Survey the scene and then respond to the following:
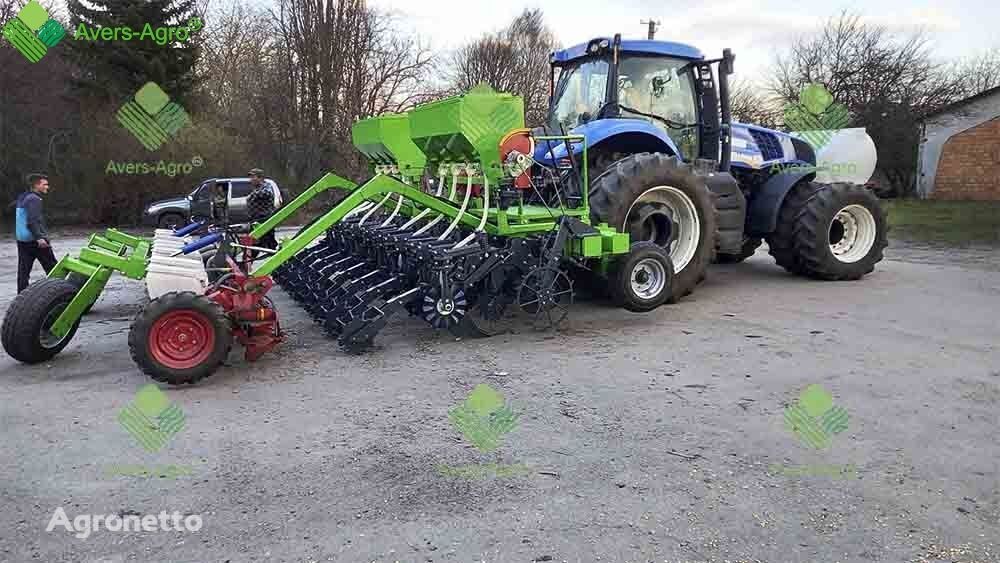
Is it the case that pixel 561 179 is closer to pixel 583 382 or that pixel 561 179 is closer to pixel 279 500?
pixel 583 382

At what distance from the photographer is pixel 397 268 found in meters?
6.06

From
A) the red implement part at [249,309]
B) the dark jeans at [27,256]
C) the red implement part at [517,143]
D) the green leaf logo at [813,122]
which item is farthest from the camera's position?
the green leaf logo at [813,122]

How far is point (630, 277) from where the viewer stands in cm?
668

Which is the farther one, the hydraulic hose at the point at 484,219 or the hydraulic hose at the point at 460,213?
the hydraulic hose at the point at 460,213

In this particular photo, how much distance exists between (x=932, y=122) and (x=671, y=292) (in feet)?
61.8

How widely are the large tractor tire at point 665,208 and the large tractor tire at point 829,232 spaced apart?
1.37 m

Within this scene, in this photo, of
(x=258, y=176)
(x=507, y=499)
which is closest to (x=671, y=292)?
(x=507, y=499)

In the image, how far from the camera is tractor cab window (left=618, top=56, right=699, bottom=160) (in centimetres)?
761

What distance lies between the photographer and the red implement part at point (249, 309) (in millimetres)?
5039

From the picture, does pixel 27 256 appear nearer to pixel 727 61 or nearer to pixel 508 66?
pixel 727 61

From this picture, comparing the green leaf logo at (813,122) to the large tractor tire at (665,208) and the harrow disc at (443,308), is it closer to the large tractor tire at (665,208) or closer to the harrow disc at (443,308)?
the large tractor tire at (665,208)

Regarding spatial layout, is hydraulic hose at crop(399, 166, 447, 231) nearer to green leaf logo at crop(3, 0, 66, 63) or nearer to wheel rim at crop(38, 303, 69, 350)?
wheel rim at crop(38, 303, 69, 350)

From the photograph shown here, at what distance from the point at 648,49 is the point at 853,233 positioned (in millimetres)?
3368

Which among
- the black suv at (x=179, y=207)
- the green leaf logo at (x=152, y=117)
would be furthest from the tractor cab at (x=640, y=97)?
the green leaf logo at (x=152, y=117)
